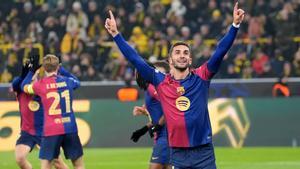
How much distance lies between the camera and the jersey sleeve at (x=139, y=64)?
10.3m

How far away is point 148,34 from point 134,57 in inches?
685

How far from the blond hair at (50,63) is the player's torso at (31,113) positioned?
1.77 meters

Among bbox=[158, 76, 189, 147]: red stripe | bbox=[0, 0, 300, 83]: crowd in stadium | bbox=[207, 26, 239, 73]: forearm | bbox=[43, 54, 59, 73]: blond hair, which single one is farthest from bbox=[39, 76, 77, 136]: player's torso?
bbox=[0, 0, 300, 83]: crowd in stadium

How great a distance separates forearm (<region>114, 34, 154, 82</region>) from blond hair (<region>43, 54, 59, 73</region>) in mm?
3450

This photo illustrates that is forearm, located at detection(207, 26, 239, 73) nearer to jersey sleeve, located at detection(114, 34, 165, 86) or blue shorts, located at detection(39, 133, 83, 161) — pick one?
jersey sleeve, located at detection(114, 34, 165, 86)

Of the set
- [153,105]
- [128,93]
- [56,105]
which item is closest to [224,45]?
[153,105]

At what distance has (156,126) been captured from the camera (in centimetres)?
1279

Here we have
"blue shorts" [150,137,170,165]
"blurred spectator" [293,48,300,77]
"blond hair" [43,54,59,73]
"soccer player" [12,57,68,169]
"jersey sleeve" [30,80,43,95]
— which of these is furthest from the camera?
"blurred spectator" [293,48,300,77]

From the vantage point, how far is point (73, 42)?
27953 millimetres

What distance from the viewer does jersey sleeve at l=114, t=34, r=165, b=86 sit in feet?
33.8

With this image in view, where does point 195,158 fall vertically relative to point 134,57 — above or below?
below

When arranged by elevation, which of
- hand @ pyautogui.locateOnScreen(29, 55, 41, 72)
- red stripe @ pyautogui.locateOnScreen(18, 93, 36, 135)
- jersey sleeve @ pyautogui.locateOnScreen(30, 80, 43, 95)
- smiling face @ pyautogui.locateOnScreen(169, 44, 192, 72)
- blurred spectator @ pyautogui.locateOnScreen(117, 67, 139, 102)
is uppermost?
smiling face @ pyautogui.locateOnScreen(169, 44, 192, 72)

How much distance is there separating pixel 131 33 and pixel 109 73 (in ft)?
4.99

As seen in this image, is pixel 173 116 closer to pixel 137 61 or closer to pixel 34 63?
pixel 137 61
